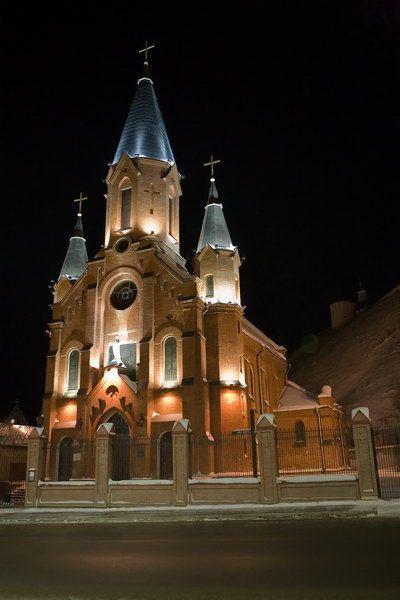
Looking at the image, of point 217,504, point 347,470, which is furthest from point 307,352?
point 217,504

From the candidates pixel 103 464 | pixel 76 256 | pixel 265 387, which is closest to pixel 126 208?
pixel 76 256

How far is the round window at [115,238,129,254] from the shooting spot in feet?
118

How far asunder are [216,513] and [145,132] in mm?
30675

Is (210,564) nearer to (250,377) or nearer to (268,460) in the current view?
(268,460)

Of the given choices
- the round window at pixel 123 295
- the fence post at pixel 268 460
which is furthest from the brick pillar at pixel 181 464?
the round window at pixel 123 295

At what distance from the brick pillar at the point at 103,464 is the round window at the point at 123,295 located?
13.3 m

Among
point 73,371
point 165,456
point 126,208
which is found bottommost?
point 165,456

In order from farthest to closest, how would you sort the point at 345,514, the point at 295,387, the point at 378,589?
the point at 295,387
the point at 345,514
the point at 378,589

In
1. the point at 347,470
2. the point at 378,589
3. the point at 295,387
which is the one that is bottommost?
the point at 378,589

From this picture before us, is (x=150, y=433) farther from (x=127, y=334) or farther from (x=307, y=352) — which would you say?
(x=307, y=352)

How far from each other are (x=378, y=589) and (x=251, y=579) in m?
1.71

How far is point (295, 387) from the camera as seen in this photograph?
45062 millimetres

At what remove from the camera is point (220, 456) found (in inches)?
1150

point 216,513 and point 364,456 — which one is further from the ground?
point 364,456
